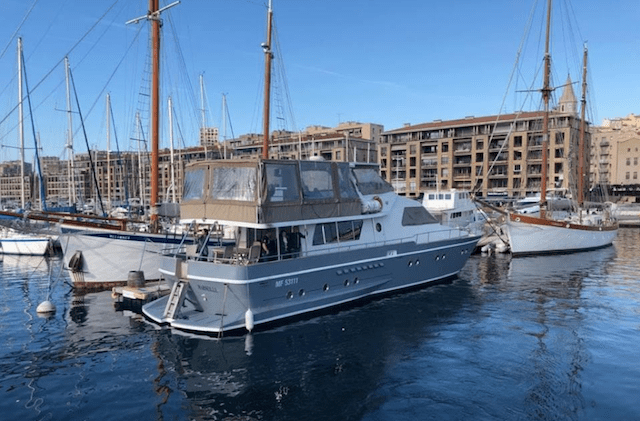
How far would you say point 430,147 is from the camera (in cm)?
9600

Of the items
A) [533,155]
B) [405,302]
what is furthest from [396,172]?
[405,302]

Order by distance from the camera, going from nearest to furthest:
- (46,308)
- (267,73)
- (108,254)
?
(46,308) < (108,254) < (267,73)

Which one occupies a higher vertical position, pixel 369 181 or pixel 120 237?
pixel 369 181

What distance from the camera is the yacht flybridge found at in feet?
50.8

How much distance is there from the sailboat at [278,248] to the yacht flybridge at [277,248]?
4 cm

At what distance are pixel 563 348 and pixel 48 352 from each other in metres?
16.3

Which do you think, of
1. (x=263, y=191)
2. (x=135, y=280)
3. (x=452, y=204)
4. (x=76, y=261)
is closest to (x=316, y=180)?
(x=263, y=191)

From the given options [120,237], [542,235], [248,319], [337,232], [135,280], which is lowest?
[248,319]

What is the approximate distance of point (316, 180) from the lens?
57.9 feet

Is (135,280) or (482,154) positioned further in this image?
(482,154)

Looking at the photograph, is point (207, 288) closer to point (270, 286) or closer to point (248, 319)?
point (248, 319)

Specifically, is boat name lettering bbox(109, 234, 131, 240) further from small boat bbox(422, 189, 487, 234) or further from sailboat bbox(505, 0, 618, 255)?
small boat bbox(422, 189, 487, 234)

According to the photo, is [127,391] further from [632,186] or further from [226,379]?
[632,186]

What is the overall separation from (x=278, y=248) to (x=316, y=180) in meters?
3.16
